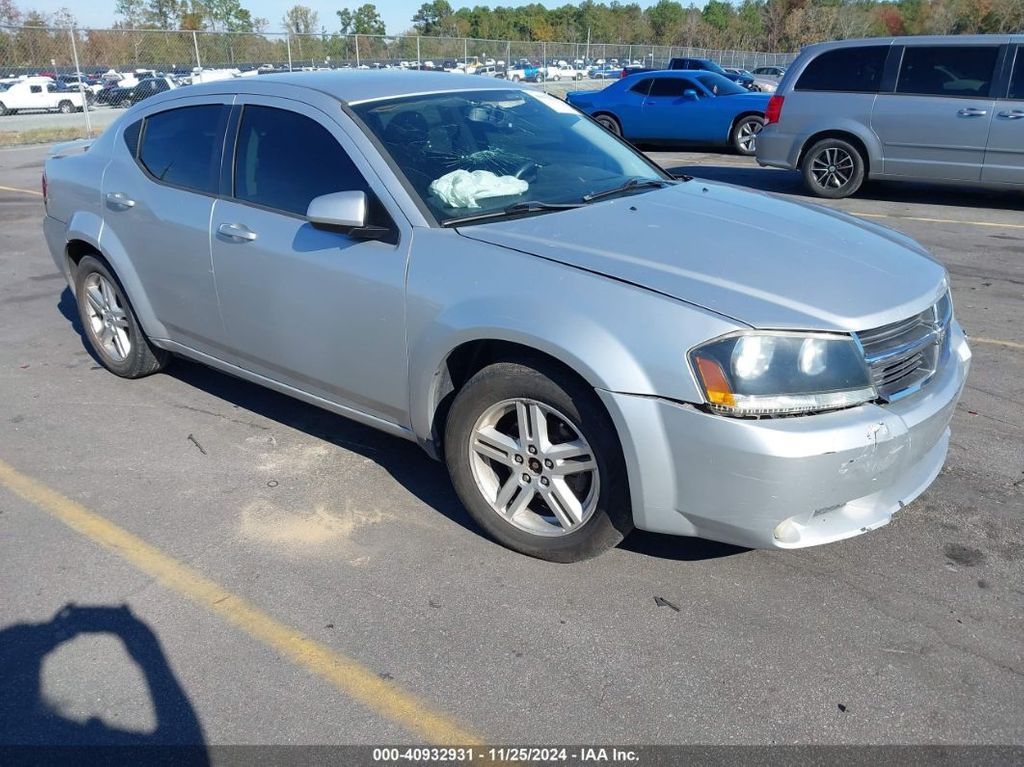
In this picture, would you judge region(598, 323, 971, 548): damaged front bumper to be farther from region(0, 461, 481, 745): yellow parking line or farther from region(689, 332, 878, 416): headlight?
region(0, 461, 481, 745): yellow parking line

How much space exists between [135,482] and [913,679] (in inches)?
133

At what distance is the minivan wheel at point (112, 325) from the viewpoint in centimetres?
504

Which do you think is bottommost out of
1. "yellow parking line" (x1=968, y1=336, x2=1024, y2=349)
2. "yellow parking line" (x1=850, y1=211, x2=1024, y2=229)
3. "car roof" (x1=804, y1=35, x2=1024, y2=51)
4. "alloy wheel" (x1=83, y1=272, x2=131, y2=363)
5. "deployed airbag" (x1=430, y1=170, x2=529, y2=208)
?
"yellow parking line" (x1=968, y1=336, x2=1024, y2=349)

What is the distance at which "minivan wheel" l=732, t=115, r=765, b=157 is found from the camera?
51.2 ft

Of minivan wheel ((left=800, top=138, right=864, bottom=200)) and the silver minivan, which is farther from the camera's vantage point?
minivan wheel ((left=800, top=138, right=864, bottom=200))

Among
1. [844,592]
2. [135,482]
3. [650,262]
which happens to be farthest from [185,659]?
[844,592]

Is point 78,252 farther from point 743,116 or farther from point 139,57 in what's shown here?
point 139,57

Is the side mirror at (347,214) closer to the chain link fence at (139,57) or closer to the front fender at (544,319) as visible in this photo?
the front fender at (544,319)

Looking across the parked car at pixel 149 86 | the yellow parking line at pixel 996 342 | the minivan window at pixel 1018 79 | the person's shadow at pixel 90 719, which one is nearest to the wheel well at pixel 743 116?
the minivan window at pixel 1018 79

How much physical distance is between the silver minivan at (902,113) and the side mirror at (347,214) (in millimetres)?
8738

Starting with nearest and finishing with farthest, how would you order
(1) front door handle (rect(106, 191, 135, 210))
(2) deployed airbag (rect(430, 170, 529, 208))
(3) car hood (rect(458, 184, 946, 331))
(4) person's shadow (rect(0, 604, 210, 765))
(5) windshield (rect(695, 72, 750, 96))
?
(4) person's shadow (rect(0, 604, 210, 765)) → (3) car hood (rect(458, 184, 946, 331)) → (2) deployed airbag (rect(430, 170, 529, 208)) → (1) front door handle (rect(106, 191, 135, 210)) → (5) windshield (rect(695, 72, 750, 96))

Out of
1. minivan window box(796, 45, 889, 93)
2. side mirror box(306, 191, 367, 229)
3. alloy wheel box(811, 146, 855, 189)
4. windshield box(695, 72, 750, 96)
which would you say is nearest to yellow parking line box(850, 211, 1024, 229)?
alloy wheel box(811, 146, 855, 189)

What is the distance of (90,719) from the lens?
2609 millimetres

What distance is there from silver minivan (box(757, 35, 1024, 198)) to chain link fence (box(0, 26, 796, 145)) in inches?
545
